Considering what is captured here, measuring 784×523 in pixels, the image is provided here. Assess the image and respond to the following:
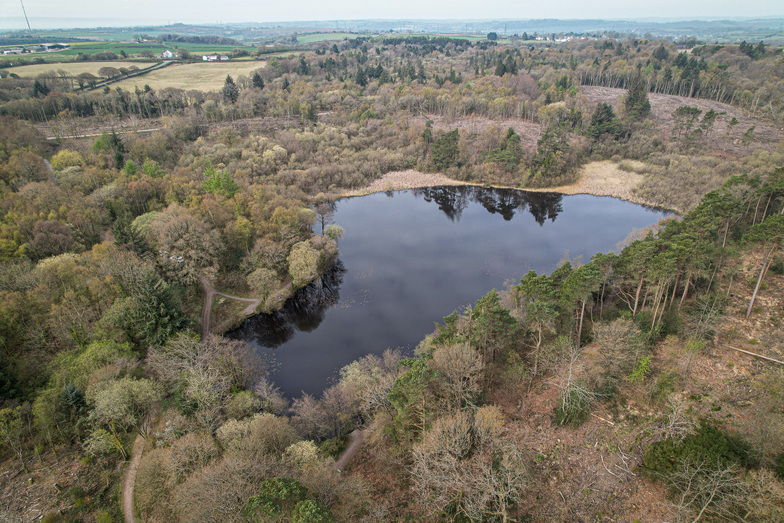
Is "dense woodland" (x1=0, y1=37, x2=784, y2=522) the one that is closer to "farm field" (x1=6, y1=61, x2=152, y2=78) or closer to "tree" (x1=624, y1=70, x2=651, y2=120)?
"tree" (x1=624, y1=70, x2=651, y2=120)

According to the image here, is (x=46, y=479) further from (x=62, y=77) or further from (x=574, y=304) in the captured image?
(x=62, y=77)

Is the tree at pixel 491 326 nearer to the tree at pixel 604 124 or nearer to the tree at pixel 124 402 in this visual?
the tree at pixel 124 402

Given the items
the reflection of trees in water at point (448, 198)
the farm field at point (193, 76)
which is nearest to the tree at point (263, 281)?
the reflection of trees in water at point (448, 198)

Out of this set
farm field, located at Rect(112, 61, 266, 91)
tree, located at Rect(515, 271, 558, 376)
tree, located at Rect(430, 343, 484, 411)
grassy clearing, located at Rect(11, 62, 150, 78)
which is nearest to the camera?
tree, located at Rect(430, 343, 484, 411)

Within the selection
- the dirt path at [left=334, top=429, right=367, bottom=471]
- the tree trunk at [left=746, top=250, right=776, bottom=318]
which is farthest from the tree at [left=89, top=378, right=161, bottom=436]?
the tree trunk at [left=746, top=250, right=776, bottom=318]

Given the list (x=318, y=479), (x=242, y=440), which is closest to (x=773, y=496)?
(x=318, y=479)

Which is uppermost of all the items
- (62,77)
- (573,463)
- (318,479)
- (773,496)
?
(62,77)

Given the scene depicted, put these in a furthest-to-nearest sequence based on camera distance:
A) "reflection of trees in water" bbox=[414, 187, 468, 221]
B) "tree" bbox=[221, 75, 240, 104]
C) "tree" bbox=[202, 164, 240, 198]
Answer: "tree" bbox=[221, 75, 240, 104], "reflection of trees in water" bbox=[414, 187, 468, 221], "tree" bbox=[202, 164, 240, 198]
